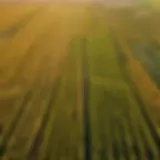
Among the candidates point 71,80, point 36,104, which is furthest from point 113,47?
point 36,104

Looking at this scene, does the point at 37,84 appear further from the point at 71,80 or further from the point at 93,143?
the point at 93,143

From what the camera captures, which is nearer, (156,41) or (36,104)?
(36,104)

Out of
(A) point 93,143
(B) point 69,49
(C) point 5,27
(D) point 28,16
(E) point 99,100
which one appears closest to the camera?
(A) point 93,143

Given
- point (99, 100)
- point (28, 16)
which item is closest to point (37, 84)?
point (99, 100)

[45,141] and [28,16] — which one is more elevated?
[28,16]

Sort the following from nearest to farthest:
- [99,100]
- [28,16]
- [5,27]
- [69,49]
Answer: [99,100] → [69,49] → [5,27] → [28,16]

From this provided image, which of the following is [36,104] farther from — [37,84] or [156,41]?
[156,41]
